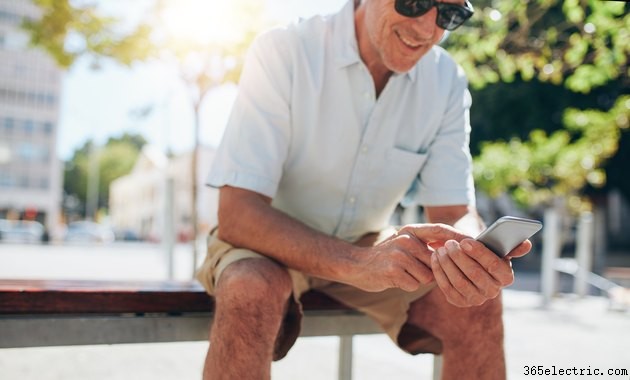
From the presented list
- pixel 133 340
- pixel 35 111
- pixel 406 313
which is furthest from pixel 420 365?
pixel 35 111

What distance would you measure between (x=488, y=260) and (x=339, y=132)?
2.96 ft

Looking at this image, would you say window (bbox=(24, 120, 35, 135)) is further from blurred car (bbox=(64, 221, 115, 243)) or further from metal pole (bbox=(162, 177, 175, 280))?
metal pole (bbox=(162, 177, 175, 280))

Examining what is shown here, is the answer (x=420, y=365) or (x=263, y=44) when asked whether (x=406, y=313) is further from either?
(x=420, y=365)

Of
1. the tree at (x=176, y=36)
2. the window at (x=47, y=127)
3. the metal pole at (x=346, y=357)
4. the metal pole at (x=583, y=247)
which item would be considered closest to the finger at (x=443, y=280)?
the metal pole at (x=346, y=357)

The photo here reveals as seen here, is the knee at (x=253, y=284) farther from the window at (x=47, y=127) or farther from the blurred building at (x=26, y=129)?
the window at (x=47, y=127)

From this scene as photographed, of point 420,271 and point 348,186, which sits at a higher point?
point 348,186

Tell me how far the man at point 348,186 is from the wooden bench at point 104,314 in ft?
0.38

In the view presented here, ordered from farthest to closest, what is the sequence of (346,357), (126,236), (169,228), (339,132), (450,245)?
(126,236) < (169,228) < (346,357) < (339,132) < (450,245)

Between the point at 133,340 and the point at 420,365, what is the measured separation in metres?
3.40

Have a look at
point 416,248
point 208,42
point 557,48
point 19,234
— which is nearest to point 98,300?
point 416,248

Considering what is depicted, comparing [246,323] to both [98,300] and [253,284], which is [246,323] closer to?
[253,284]

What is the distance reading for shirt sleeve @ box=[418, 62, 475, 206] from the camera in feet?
7.68

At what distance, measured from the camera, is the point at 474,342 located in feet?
6.59

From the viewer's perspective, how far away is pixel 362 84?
7.66 ft
